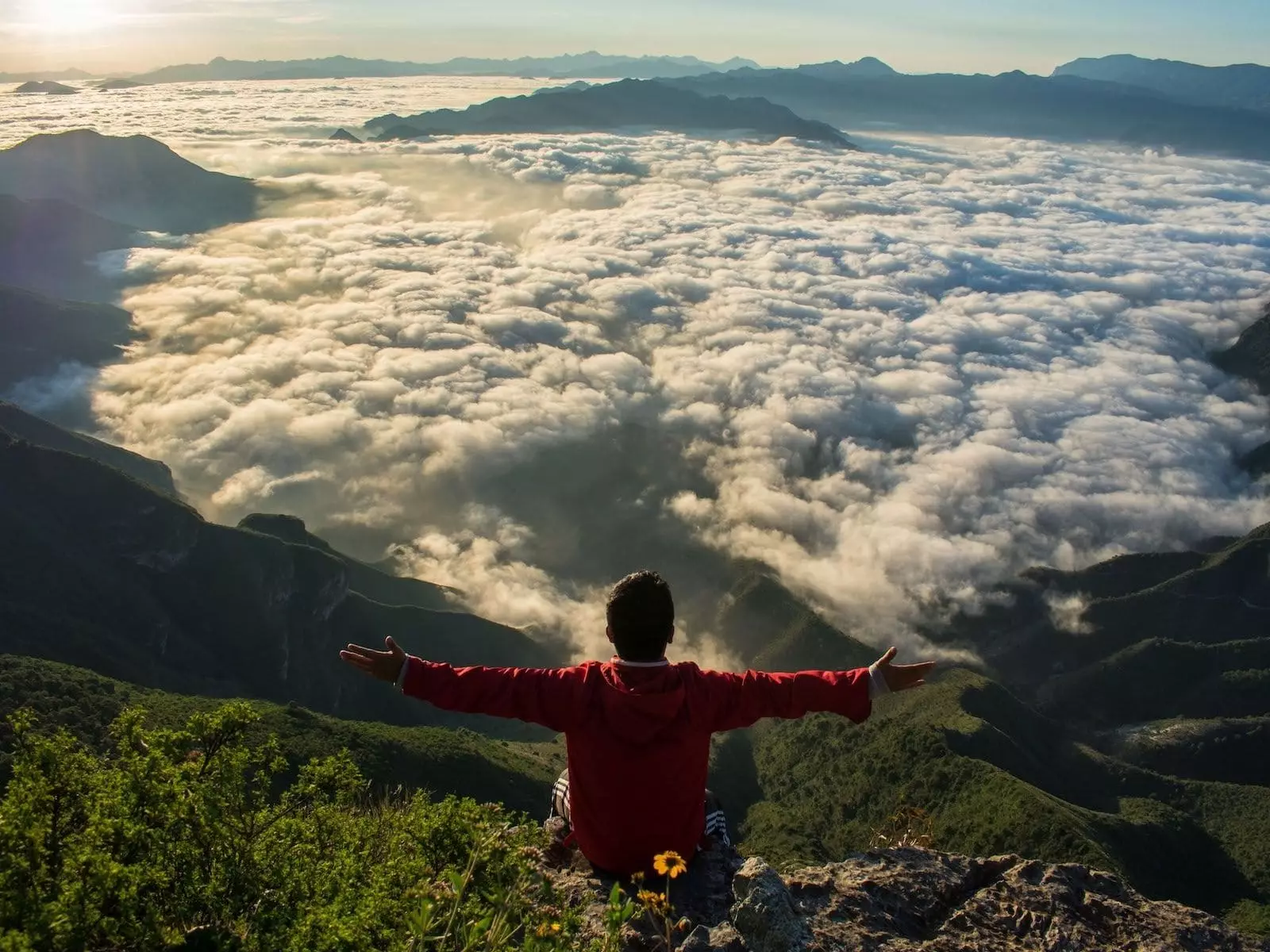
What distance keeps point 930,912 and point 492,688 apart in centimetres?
560

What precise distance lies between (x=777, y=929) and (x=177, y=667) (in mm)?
117597

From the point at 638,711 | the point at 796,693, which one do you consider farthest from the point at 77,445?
the point at 796,693

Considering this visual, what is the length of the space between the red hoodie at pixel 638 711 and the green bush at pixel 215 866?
1.01 meters

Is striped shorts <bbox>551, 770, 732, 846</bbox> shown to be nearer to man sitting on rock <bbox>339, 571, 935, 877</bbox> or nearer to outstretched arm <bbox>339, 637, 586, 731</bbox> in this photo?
man sitting on rock <bbox>339, 571, 935, 877</bbox>

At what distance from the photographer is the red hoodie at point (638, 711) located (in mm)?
9883

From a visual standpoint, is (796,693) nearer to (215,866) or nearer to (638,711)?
(638,711)

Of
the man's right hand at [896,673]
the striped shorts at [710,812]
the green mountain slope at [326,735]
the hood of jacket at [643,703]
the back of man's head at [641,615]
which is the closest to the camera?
the back of man's head at [641,615]

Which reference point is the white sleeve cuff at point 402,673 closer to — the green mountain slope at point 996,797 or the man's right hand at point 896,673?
the man's right hand at point 896,673

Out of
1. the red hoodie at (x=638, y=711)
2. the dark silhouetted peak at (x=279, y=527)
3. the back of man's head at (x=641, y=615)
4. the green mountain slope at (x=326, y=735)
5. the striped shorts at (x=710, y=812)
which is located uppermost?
the back of man's head at (x=641, y=615)

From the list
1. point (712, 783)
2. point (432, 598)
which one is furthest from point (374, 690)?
point (712, 783)

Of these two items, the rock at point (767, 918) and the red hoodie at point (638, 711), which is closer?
the rock at point (767, 918)

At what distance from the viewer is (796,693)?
32.9 ft

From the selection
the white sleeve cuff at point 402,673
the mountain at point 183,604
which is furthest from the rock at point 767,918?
the mountain at point 183,604

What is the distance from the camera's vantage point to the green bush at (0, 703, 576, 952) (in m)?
7.20
